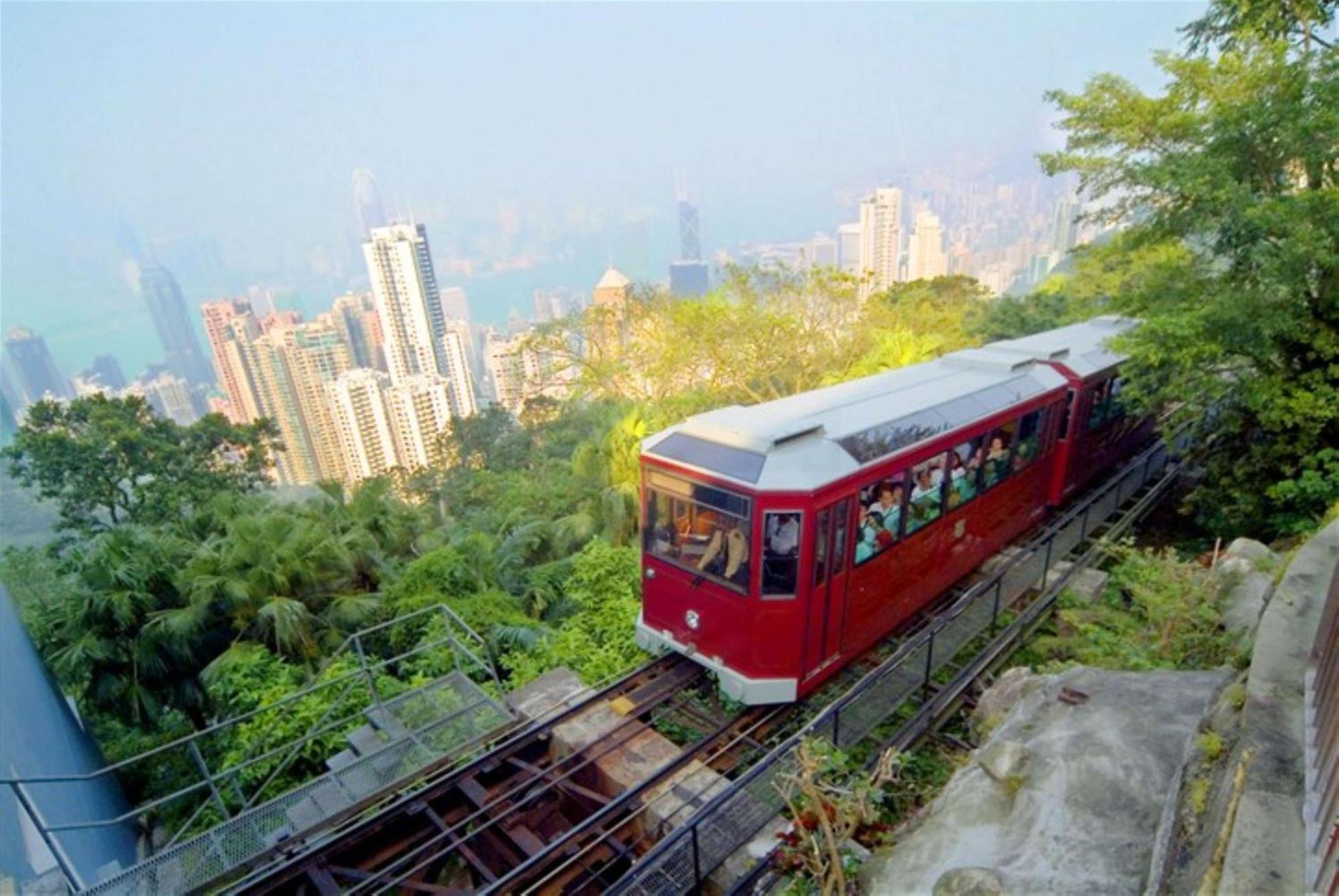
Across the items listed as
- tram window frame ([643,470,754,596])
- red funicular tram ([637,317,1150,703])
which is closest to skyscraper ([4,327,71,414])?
tram window frame ([643,470,754,596])

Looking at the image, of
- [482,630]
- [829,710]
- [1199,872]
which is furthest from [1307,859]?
[482,630]

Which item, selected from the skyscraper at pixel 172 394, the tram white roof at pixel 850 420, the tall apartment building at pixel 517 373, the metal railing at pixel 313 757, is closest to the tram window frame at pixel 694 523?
the tram white roof at pixel 850 420

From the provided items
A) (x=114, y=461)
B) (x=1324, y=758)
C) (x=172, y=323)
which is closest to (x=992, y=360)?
(x=1324, y=758)

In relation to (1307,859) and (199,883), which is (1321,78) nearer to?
(1307,859)

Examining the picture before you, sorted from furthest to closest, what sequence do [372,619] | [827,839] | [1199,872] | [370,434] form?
1. [370,434]
2. [372,619]
3. [827,839]
4. [1199,872]

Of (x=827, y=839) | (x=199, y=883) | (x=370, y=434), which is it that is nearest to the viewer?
(x=827, y=839)

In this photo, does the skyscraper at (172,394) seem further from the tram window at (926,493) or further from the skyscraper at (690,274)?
the tram window at (926,493)
